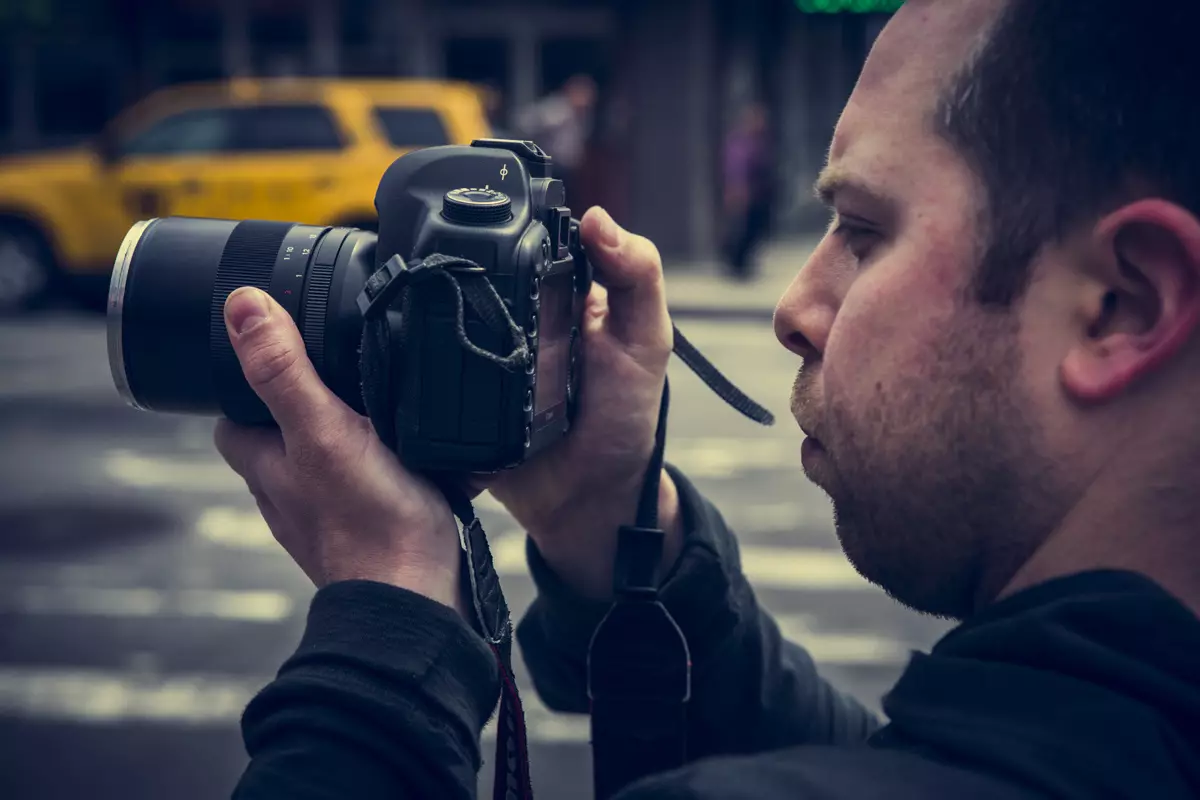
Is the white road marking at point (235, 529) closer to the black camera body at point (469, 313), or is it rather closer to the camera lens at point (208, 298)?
the camera lens at point (208, 298)

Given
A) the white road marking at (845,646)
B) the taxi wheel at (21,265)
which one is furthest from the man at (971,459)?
the taxi wheel at (21,265)

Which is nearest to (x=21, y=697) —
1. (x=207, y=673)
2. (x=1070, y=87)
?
(x=207, y=673)

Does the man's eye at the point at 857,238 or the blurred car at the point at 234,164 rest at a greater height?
the man's eye at the point at 857,238

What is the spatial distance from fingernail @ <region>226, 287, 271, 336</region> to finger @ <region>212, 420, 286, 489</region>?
0.12 metres

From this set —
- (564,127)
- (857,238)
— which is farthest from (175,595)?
(564,127)

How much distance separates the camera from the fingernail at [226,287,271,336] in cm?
149

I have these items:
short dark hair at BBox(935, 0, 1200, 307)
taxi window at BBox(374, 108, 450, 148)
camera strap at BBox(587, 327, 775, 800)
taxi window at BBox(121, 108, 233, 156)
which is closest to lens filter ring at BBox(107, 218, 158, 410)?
camera strap at BBox(587, 327, 775, 800)

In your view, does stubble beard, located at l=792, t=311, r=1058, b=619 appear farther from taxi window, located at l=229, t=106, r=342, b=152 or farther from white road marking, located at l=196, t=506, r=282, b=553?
taxi window, located at l=229, t=106, r=342, b=152

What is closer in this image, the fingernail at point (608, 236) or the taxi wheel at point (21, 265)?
the fingernail at point (608, 236)

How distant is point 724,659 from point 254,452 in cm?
54

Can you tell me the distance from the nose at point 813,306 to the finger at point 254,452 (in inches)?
20.0

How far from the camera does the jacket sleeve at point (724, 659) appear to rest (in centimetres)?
164

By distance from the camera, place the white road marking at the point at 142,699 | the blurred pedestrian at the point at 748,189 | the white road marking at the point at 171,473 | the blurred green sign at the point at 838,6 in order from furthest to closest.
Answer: the blurred pedestrian at the point at 748,189
the blurred green sign at the point at 838,6
the white road marking at the point at 171,473
the white road marking at the point at 142,699

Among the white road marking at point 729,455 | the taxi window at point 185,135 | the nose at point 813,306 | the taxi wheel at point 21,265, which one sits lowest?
the taxi wheel at point 21,265
